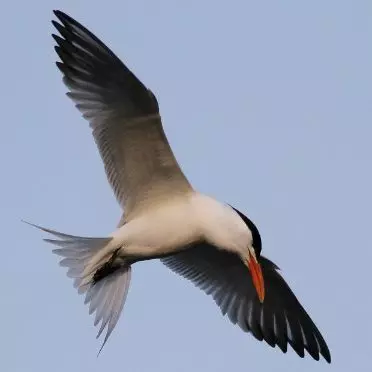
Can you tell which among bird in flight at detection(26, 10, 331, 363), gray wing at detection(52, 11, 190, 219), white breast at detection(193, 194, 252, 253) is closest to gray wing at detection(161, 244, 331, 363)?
bird in flight at detection(26, 10, 331, 363)

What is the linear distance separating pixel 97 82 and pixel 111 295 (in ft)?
5.78

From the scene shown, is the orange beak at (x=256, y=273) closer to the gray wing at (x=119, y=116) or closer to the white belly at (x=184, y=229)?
the white belly at (x=184, y=229)

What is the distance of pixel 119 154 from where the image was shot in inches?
372

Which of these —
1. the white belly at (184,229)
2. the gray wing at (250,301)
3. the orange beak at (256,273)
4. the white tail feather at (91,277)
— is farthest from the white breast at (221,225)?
the gray wing at (250,301)

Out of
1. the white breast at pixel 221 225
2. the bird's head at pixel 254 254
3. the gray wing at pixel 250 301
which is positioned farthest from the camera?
the gray wing at pixel 250 301

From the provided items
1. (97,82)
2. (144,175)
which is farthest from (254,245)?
(97,82)

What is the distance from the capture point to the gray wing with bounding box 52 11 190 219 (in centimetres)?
906

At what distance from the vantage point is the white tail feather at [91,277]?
9391 millimetres

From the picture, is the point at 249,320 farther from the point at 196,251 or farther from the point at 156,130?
the point at 156,130

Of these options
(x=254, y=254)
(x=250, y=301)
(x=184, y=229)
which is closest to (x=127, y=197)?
(x=184, y=229)

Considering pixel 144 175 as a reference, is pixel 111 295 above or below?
below

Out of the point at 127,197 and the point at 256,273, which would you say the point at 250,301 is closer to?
the point at 256,273

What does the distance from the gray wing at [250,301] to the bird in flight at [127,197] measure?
918mm

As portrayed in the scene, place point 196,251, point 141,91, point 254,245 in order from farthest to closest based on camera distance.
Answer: point 196,251, point 254,245, point 141,91
